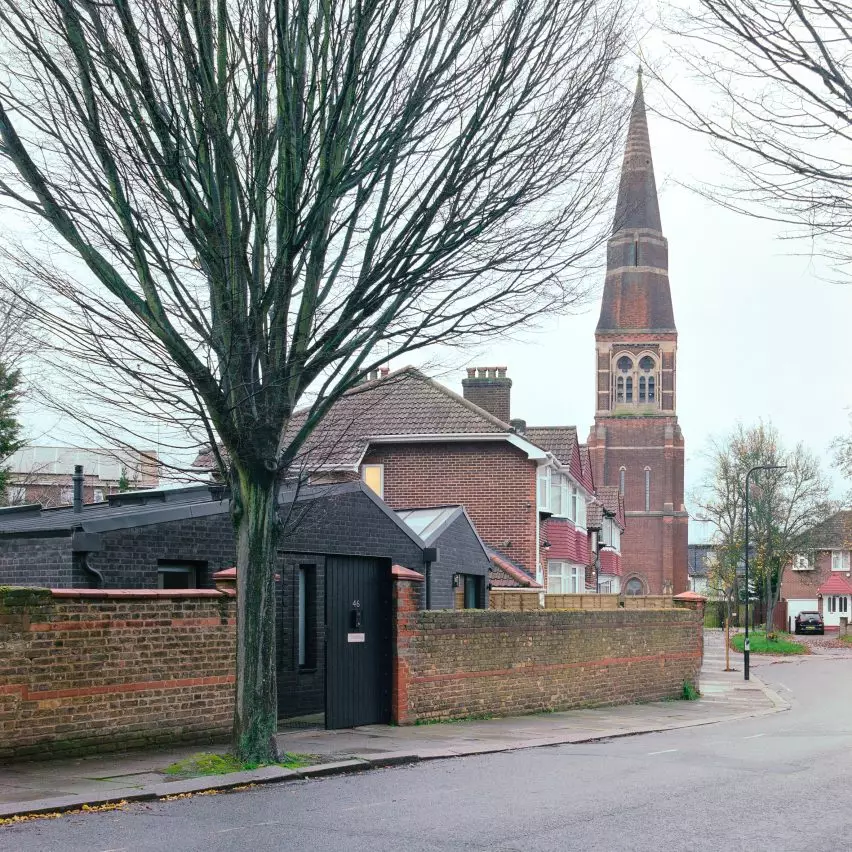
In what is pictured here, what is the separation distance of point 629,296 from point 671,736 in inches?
3375

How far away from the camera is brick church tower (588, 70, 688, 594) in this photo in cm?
9450

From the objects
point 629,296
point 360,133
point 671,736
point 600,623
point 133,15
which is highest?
point 629,296

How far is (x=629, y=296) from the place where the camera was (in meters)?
102

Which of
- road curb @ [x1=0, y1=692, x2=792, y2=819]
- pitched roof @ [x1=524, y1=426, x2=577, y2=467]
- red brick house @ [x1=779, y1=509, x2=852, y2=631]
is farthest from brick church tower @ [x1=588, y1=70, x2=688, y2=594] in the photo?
road curb @ [x1=0, y1=692, x2=792, y2=819]

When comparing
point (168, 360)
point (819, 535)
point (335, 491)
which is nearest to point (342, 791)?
point (168, 360)

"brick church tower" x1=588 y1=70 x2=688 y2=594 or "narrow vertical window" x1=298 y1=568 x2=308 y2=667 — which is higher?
"brick church tower" x1=588 y1=70 x2=688 y2=594

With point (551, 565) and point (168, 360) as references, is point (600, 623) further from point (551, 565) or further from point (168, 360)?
point (551, 565)

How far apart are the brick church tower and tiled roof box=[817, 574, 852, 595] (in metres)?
16.8

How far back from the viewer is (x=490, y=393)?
39250 millimetres

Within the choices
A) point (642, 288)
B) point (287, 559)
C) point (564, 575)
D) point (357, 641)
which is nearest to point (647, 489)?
point (642, 288)

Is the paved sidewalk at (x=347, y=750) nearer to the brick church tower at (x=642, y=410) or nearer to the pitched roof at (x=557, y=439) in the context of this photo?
the pitched roof at (x=557, y=439)

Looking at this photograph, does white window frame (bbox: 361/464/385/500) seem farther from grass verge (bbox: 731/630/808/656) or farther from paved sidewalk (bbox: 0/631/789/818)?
grass verge (bbox: 731/630/808/656)

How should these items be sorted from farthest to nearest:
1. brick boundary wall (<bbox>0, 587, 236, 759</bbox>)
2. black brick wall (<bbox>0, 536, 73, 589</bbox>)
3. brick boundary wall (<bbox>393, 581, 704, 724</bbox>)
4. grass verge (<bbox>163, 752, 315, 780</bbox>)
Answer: brick boundary wall (<bbox>393, 581, 704, 724</bbox>) < black brick wall (<bbox>0, 536, 73, 589</bbox>) < brick boundary wall (<bbox>0, 587, 236, 759</bbox>) < grass verge (<bbox>163, 752, 315, 780</bbox>)

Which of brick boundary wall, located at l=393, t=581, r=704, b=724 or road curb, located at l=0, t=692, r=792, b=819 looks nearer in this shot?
road curb, located at l=0, t=692, r=792, b=819
